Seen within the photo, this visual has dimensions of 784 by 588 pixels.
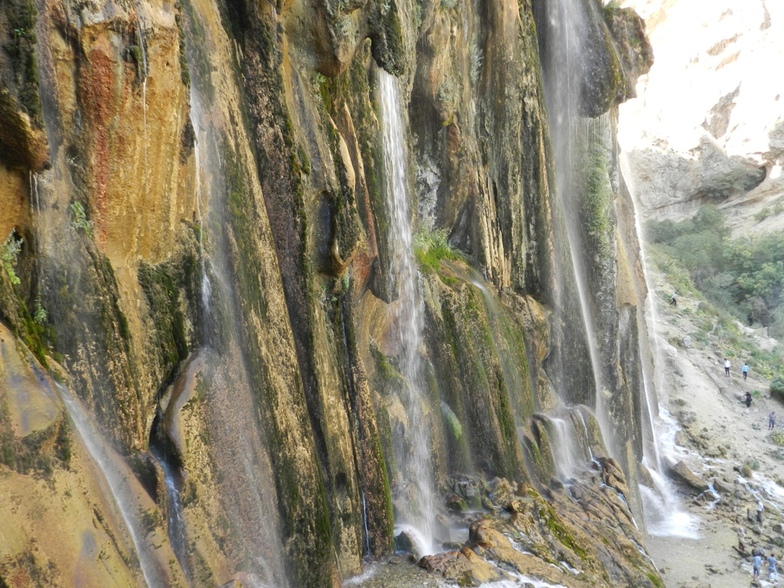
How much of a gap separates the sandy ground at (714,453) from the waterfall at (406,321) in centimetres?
639

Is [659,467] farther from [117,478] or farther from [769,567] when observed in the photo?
[117,478]

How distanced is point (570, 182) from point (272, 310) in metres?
11.8

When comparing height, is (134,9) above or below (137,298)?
above

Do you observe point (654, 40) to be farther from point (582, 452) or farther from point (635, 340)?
point (582, 452)

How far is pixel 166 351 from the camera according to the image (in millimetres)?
5871

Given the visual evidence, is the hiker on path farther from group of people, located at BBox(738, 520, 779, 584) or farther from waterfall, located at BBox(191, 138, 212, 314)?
waterfall, located at BBox(191, 138, 212, 314)

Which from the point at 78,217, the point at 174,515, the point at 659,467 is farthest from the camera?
the point at 659,467

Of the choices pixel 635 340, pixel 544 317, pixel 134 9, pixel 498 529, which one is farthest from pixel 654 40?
pixel 134 9

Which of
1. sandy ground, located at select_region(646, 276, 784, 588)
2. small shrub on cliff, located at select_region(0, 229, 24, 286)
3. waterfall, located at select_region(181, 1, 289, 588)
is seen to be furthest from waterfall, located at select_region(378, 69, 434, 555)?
sandy ground, located at select_region(646, 276, 784, 588)

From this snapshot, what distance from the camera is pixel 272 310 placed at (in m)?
6.90

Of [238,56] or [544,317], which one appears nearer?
[238,56]

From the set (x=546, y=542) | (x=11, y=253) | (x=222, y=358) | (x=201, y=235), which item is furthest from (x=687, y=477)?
(x=11, y=253)

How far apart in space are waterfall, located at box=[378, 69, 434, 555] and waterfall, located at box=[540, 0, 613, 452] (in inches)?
215

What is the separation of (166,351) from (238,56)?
3.05 m
